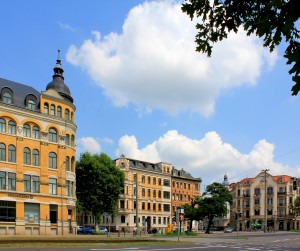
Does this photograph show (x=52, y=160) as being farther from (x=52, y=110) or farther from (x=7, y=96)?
(x=7, y=96)

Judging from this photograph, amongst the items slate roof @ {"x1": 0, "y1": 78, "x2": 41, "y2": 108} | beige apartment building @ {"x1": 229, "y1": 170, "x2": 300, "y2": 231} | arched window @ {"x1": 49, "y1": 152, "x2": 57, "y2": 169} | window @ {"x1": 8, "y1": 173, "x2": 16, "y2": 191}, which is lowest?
beige apartment building @ {"x1": 229, "y1": 170, "x2": 300, "y2": 231}

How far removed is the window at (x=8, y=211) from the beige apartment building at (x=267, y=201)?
3251 inches

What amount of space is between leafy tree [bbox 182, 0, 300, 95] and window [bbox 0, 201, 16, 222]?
46.4 m

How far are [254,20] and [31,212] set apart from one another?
49.4m

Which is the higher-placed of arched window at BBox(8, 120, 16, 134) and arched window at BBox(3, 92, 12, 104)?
arched window at BBox(3, 92, 12, 104)

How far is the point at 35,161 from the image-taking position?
52.7 metres

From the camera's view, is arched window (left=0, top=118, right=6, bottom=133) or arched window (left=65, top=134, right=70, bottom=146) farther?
arched window (left=65, top=134, right=70, bottom=146)

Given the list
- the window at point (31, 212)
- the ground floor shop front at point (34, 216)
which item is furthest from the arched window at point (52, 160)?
the window at point (31, 212)

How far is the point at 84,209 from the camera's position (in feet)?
225

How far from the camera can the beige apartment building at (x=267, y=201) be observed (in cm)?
12106

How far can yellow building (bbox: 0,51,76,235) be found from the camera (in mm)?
49219

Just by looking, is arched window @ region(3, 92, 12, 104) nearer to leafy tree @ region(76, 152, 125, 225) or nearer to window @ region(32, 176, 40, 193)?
window @ region(32, 176, 40, 193)

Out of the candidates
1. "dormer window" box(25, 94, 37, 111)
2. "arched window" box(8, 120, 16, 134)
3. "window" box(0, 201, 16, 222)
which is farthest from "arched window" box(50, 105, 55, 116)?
"window" box(0, 201, 16, 222)

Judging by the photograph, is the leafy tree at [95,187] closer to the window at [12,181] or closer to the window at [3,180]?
the window at [12,181]
